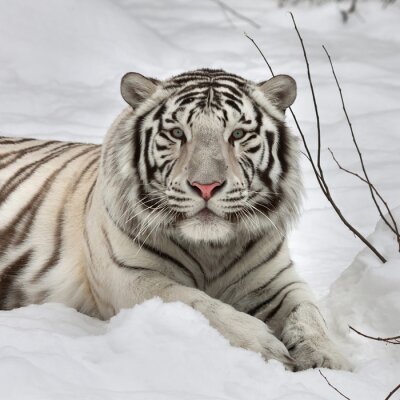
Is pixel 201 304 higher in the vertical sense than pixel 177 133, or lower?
lower

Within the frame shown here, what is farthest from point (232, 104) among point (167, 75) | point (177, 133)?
point (167, 75)

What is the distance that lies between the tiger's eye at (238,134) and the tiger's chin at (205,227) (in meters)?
0.26

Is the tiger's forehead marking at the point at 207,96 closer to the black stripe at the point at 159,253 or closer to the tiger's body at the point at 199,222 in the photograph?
the tiger's body at the point at 199,222

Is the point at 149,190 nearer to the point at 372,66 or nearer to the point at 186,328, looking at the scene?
the point at 186,328

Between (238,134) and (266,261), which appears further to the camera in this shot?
(266,261)

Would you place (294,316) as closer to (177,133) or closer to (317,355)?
(317,355)

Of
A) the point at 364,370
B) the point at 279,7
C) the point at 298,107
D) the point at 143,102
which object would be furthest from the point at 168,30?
the point at 364,370

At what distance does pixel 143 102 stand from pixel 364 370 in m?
1.03

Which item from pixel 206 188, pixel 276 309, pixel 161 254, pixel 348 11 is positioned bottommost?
pixel 276 309

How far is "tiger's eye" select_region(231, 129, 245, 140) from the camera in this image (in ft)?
8.85

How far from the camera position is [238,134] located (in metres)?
2.71

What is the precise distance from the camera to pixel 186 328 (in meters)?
2.28

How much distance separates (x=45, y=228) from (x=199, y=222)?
814 mm

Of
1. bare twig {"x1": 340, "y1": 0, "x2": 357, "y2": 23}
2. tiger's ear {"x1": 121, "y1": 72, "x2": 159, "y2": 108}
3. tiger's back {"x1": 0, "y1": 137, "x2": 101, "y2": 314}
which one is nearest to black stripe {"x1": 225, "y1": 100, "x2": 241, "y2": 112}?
tiger's ear {"x1": 121, "y1": 72, "x2": 159, "y2": 108}
